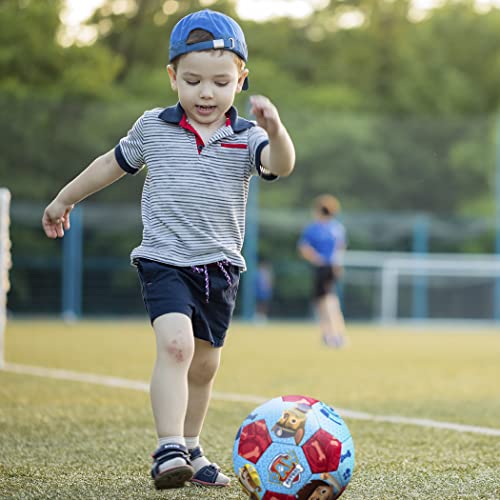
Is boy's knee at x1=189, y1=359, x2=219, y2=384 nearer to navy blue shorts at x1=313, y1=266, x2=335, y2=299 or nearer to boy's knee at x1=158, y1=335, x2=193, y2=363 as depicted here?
boy's knee at x1=158, y1=335, x2=193, y2=363

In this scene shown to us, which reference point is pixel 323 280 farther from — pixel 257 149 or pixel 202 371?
pixel 257 149

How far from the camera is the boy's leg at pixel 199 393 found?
11.2 ft

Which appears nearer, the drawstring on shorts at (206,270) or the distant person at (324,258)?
the drawstring on shorts at (206,270)

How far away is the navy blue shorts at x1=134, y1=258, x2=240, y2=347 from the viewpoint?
3242 mm

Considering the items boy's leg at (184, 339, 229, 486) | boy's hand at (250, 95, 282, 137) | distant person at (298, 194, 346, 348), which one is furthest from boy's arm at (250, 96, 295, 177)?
distant person at (298, 194, 346, 348)

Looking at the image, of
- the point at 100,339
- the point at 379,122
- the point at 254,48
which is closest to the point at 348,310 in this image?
the point at 379,122

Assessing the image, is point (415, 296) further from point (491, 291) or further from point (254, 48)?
point (254, 48)

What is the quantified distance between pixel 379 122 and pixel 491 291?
15.2ft

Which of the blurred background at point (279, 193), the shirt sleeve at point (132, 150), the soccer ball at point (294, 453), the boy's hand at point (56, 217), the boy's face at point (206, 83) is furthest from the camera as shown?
the blurred background at point (279, 193)

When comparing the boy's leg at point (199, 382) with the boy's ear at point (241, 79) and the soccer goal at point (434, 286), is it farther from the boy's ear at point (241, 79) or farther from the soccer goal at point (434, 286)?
the soccer goal at point (434, 286)

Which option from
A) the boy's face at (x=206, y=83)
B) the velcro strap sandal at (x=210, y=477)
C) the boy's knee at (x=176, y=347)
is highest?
the boy's face at (x=206, y=83)

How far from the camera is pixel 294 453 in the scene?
290cm

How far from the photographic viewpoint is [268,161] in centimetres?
324

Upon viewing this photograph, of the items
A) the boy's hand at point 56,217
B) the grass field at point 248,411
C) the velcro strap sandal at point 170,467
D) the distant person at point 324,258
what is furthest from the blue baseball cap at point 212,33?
the distant person at point 324,258
